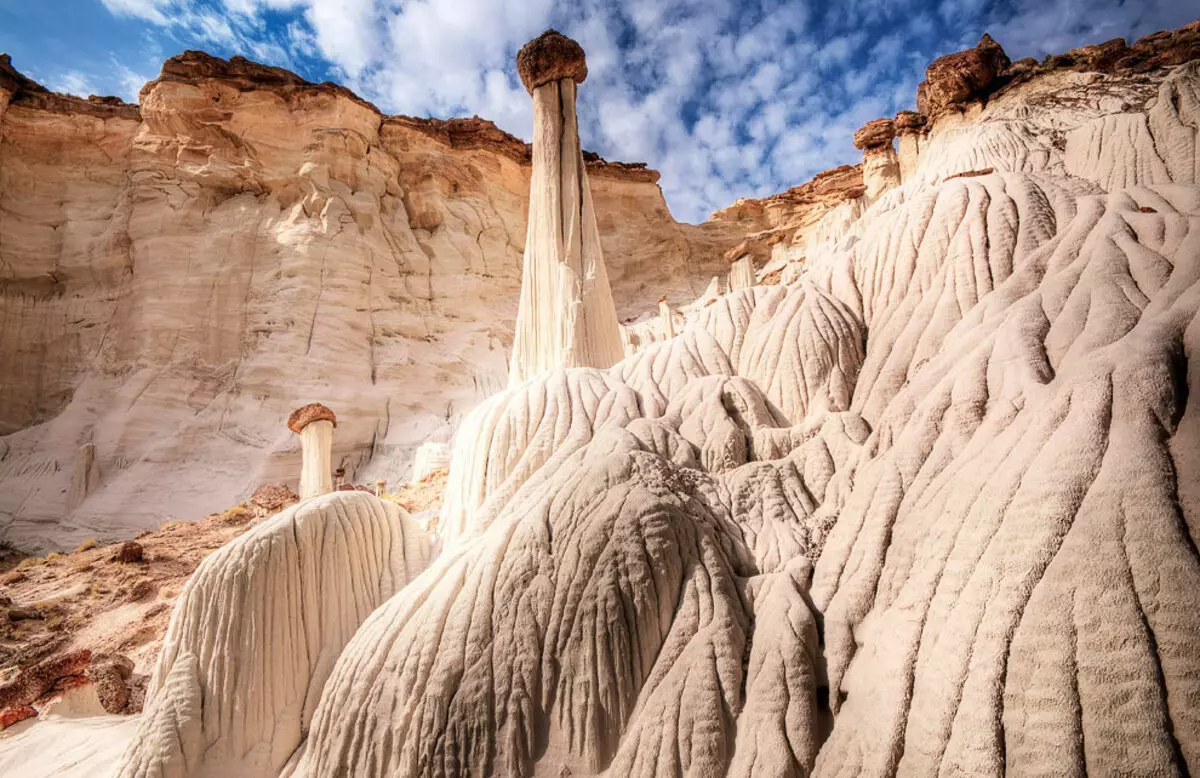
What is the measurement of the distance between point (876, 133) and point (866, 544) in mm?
19104

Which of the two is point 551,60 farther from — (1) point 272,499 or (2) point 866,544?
(2) point 866,544

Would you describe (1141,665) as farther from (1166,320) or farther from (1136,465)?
(1166,320)

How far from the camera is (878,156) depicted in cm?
1825

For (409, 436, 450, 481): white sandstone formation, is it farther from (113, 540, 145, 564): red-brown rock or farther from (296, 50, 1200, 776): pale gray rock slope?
(296, 50, 1200, 776): pale gray rock slope

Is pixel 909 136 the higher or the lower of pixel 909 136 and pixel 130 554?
the higher

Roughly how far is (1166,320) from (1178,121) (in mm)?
3355

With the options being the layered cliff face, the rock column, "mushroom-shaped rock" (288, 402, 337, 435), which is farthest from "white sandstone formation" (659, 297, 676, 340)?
"mushroom-shaped rock" (288, 402, 337, 435)

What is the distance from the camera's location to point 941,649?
1908 mm

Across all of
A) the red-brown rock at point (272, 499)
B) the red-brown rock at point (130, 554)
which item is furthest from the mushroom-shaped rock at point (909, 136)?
the red-brown rock at point (130, 554)

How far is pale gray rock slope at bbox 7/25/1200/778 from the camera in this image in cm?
170

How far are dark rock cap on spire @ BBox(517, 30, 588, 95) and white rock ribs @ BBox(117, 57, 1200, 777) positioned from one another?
24.2ft

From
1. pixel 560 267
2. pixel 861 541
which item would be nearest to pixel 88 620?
pixel 560 267

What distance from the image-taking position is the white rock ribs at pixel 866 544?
170cm

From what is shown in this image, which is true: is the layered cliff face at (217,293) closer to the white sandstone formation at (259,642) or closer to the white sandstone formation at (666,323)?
the white sandstone formation at (666,323)
